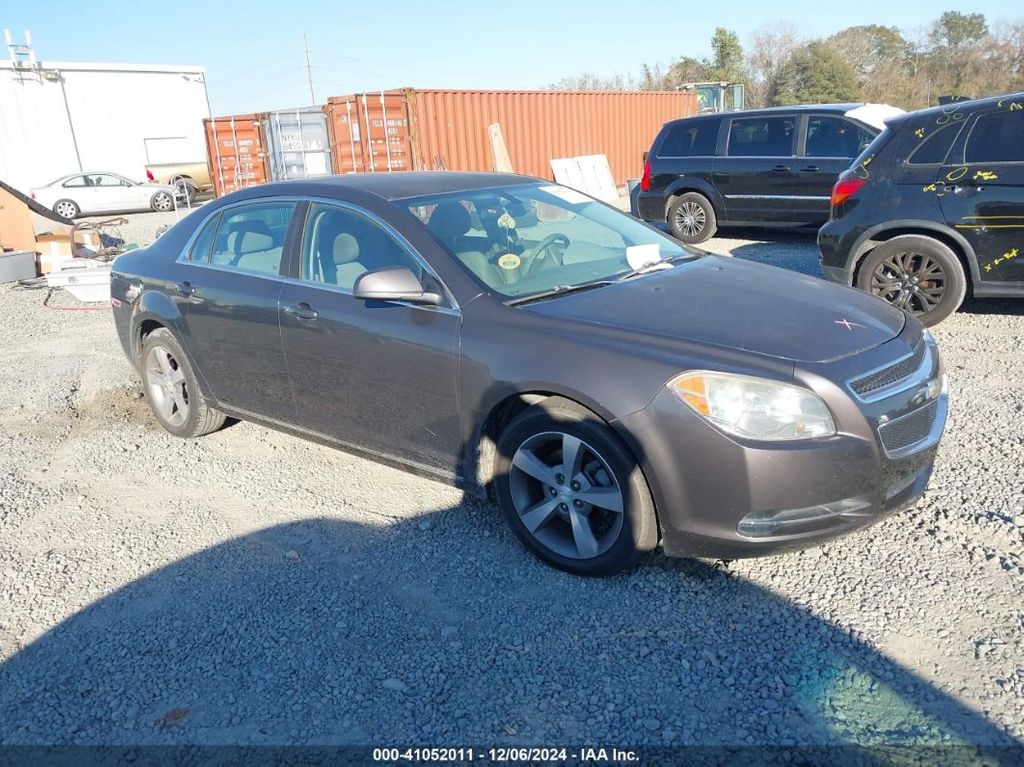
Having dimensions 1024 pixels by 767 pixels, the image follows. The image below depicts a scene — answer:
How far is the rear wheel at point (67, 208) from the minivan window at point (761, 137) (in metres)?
20.0

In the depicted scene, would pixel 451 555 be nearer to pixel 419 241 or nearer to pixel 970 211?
pixel 419 241

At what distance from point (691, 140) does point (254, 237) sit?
27.9ft

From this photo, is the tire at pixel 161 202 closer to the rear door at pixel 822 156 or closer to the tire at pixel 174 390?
the rear door at pixel 822 156

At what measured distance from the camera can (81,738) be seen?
8.57 feet

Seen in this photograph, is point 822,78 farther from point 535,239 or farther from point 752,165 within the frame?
point 535,239

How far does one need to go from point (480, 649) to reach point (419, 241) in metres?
1.84

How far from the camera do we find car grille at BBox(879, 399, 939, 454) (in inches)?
116

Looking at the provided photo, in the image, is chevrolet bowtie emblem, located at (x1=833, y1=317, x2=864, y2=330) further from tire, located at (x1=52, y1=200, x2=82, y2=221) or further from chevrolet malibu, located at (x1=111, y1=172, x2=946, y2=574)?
tire, located at (x1=52, y1=200, x2=82, y2=221)

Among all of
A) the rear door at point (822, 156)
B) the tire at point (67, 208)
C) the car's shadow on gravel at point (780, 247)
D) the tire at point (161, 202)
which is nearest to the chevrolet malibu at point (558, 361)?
the car's shadow on gravel at point (780, 247)

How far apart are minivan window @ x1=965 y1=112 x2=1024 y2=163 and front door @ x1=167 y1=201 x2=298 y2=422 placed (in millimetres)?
5224

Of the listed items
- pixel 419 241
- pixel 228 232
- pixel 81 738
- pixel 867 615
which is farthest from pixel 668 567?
pixel 228 232

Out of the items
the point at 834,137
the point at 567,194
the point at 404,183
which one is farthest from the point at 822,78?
the point at 404,183

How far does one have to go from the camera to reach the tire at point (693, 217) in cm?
1136

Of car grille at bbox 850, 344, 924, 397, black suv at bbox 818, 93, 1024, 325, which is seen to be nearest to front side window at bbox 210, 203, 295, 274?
car grille at bbox 850, 344, 924, 397
